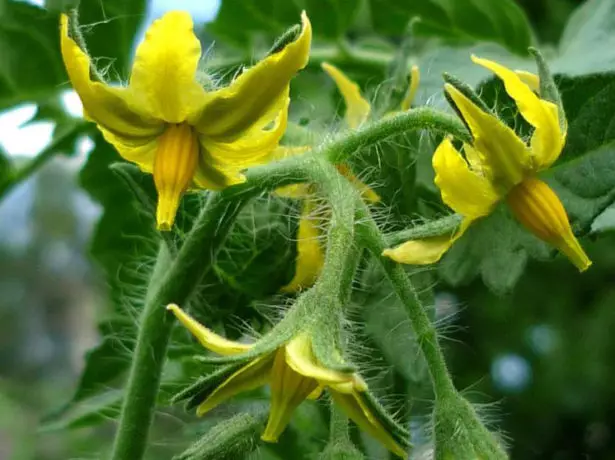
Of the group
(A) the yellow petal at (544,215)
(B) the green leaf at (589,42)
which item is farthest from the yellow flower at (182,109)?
(B) the green leaf at (589,42)

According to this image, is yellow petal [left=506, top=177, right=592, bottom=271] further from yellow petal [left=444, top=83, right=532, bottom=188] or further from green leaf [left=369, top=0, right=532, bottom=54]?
green leaf [left=369, top=0, right=532, bottom=54]

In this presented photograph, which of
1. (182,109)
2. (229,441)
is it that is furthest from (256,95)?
(229,441)

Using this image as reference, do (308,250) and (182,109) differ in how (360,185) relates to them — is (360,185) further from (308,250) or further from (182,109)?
(182,109)

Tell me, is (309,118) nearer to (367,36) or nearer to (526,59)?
(526,59)

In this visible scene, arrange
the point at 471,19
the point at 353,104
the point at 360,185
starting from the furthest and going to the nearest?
1. the point at 471,19
2. the point at 353,104
3. the point at 360,185

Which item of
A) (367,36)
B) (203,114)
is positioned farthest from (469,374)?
(203,114)

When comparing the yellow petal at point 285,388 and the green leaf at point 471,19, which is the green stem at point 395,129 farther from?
the green leaf at point 471,19
